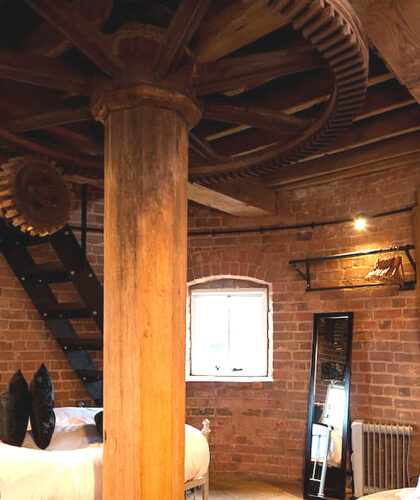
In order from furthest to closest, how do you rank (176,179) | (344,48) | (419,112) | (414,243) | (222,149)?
1. (414,243)
2. (222,149)
3. (419,112)
4. (176,179)
5. (344,48)

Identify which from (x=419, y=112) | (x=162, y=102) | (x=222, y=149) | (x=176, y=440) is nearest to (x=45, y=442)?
(x=176, y=440)

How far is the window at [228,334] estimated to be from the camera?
6277 millimetres

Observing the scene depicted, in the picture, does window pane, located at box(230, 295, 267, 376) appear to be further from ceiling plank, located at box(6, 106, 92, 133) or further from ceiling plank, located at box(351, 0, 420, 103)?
ceiling plank, located at box(351, 0, 420, 103)

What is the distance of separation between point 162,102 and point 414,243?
11.2 feet

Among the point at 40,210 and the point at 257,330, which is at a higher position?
the point at 40,210

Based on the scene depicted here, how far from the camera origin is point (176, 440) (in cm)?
242

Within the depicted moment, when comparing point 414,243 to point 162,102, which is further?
point 414,243

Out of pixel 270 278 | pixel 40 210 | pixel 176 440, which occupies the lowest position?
pixel 176 440

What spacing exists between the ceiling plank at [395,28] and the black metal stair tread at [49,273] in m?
3.10

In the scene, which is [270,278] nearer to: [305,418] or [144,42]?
[305,418]

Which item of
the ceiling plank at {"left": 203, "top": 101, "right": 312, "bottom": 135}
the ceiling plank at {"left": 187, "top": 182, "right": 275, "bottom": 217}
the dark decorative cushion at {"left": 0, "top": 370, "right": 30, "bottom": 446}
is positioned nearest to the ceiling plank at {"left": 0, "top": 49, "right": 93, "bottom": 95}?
the ceiling plank at {"left": 203, "top": 101, "right": 312, "bottom": 135}

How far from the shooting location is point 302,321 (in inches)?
235

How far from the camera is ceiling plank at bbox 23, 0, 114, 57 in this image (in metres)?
2.70

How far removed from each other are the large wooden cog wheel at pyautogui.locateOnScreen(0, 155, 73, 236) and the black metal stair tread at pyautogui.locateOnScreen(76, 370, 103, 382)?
2.01m
